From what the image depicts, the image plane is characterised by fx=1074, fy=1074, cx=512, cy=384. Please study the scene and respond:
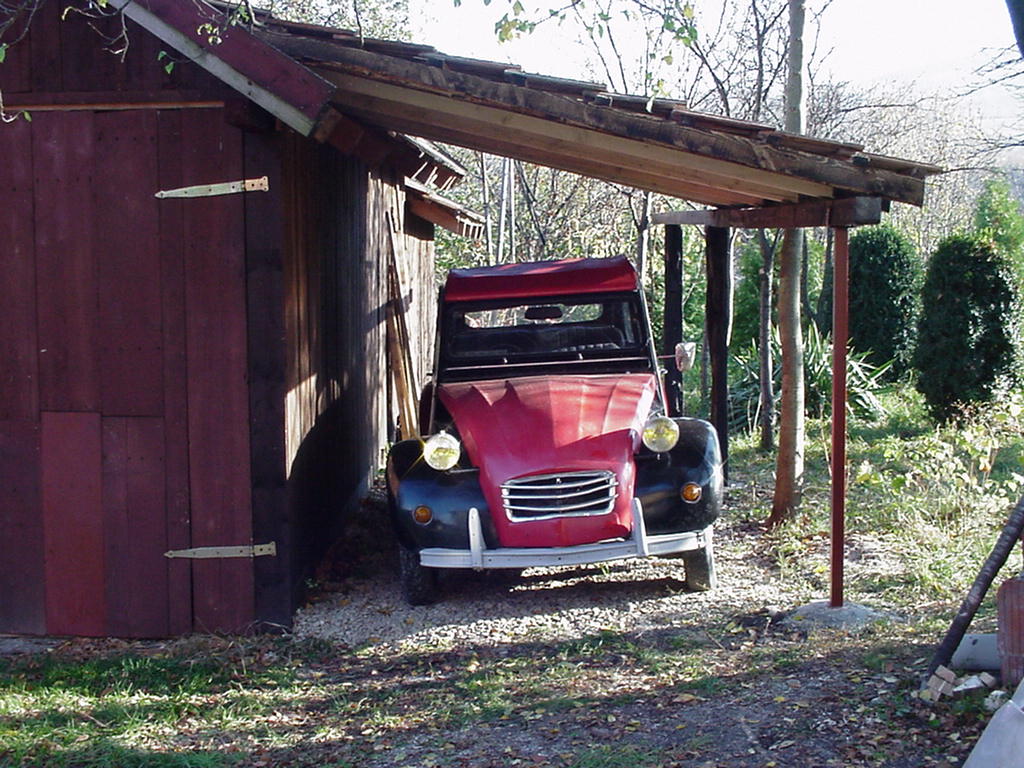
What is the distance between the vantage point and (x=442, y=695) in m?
4.77

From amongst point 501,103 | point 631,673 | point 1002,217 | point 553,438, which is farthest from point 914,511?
point 1002,217

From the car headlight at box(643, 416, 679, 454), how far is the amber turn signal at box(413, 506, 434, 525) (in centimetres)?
125

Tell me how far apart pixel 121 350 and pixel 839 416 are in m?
3.76

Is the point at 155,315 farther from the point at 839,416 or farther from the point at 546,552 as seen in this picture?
the point at 839,416

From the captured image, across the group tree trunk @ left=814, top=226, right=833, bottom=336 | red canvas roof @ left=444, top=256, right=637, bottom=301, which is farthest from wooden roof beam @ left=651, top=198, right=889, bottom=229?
tree trunk @ left=814, top=226, right=833, bottom=336

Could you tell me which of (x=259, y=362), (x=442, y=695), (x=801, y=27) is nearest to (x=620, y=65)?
(x=801, y=27)

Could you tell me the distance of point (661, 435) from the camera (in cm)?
589

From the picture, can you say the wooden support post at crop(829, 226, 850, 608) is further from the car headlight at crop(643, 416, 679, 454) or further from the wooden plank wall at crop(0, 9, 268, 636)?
the wooden plank wall at crop(0, 9, 268, 636)

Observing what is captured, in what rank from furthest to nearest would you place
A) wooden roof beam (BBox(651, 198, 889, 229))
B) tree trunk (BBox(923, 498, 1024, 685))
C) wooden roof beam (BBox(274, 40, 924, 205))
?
wooden roof beam (BBox(651, 198, 889, 229)) → wooden roof beam (BBox(274, 40, 924, 205)) → tree trunk (BBox(923, 498, 1024, 685))

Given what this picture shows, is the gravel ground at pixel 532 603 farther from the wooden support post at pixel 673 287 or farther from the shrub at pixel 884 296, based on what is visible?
the shrub at pixel 884 296

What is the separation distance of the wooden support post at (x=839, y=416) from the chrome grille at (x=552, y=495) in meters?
1.15

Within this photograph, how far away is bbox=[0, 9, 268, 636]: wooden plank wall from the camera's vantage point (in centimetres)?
559

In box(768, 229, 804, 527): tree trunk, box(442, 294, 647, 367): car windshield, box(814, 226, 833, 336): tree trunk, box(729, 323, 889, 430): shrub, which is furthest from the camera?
box(814, 226, 833, 336): tree trunk

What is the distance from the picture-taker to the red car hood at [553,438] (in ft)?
18.2
